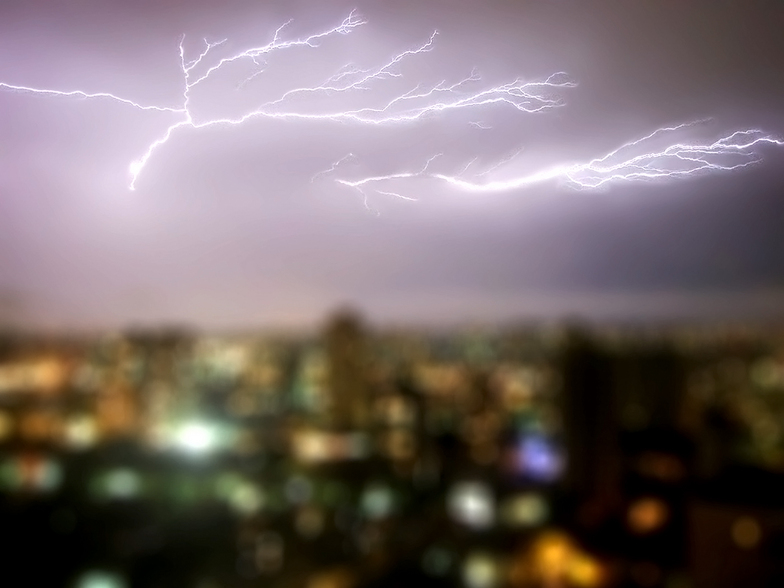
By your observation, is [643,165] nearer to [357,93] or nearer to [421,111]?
[421,111]

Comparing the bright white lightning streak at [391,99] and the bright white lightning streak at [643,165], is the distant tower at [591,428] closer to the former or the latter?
the bright white lightning streak at [643,165]

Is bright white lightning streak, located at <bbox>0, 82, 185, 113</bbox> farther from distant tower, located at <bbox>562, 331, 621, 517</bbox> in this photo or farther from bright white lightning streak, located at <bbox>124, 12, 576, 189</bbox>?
distant tower, located at <bbox>562, 331, 621, 517</bbox>

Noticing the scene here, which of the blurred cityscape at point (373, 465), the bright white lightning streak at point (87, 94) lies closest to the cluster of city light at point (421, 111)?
Answer: the bright white lightning streak at point (87, 94)

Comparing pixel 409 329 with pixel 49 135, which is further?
pixel 409 329

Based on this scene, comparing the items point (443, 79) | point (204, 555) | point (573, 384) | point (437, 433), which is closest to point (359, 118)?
point (443, 79)

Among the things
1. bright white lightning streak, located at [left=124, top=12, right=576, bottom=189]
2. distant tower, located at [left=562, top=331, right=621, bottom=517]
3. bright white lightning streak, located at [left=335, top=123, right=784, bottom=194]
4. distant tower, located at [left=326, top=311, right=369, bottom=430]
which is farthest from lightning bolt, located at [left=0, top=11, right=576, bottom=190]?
distant tower, located at [left=562, top=331, right=621, bottom=517]

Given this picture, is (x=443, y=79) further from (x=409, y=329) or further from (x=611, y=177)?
(x=409, y=329)
